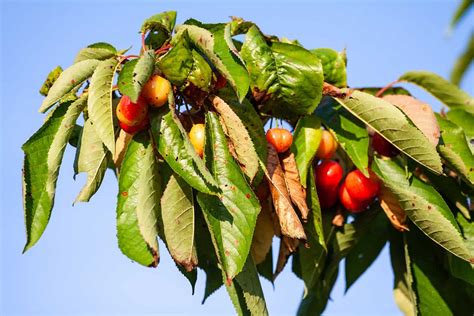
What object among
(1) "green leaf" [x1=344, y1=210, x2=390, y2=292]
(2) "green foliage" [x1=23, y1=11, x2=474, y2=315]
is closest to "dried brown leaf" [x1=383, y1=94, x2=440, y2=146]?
(2) "green foliage" [x1=23, y1=11, x2=474, y2=315]

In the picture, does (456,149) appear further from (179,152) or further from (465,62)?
(465,62)

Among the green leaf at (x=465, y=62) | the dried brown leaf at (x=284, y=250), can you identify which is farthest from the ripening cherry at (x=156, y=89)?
the green leaf at (x=465, y=62)

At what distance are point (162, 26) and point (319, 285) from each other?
1096 mm

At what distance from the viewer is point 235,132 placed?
171 centimetres

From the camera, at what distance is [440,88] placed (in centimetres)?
246

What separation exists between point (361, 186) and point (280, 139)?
0.35 metres

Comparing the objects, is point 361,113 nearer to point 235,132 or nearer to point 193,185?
point 235,132

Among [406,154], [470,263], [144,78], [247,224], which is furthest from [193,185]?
[470,263]

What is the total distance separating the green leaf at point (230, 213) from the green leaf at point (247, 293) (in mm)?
139

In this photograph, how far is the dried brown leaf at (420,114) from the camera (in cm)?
198

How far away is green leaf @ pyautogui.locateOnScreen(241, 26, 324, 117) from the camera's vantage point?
185 cm

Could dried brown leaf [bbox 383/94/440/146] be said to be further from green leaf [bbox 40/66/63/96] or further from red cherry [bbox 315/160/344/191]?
green leaf [bbox 40/66/63/96]

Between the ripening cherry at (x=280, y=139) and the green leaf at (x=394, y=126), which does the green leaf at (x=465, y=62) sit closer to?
the green leaf at (x=394, y=126)

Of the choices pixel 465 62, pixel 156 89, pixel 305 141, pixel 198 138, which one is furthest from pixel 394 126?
pixel 465 62
